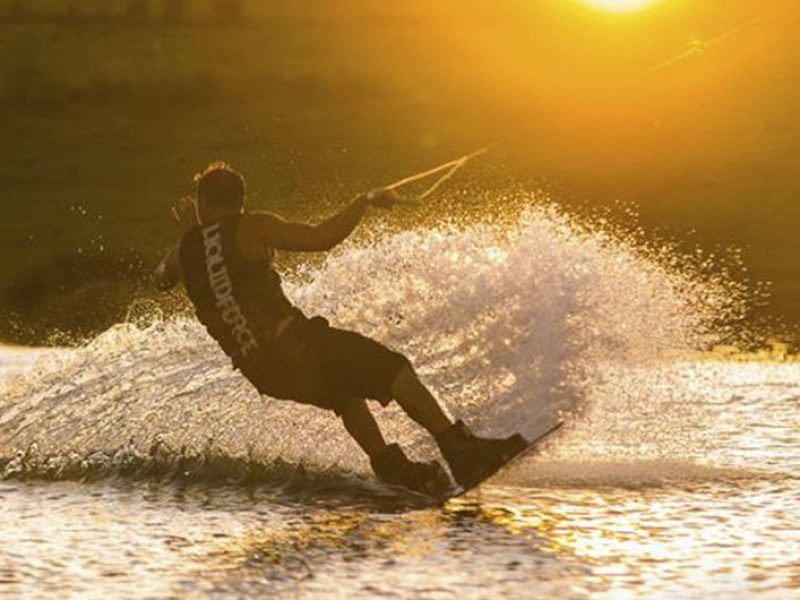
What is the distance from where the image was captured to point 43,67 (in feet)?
146

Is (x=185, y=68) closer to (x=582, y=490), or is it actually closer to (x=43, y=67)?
(x=43, y=67)

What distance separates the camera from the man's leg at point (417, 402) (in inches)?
304

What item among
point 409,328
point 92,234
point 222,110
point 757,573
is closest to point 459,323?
point 409,328

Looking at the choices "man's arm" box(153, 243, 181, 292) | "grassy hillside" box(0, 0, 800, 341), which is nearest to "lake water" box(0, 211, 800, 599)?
"man's arm" box(153, 243, 181, 292)

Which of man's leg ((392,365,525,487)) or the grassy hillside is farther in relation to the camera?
the grassy hillside

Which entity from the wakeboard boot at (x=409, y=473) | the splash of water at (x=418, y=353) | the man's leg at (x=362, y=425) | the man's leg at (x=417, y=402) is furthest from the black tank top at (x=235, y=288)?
the splash of water at (x=418, y=353)

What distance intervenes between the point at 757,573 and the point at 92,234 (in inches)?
1245

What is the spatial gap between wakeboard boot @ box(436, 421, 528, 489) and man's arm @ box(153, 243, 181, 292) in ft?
4.78

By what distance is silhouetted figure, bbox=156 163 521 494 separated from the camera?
7.65 metres

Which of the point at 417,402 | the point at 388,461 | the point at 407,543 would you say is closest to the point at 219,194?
the point at 417,402

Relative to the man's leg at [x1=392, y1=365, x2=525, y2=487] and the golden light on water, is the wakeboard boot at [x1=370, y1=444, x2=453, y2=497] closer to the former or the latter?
the man's leg at [x1=392, y1=365, x2=525, y2=487]

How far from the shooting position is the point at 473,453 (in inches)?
300

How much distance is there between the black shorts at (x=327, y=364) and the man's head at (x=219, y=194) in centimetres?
57

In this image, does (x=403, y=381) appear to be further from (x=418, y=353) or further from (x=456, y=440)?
(x=418, y=353)
